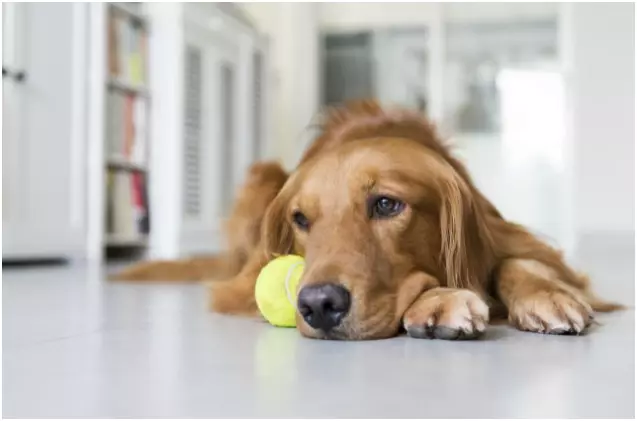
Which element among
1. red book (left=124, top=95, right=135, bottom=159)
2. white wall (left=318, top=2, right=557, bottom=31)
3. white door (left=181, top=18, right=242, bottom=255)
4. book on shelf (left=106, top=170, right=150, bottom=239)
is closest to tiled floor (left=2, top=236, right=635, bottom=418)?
book on shelf (left=106, top=170, right=150, bottom=239)

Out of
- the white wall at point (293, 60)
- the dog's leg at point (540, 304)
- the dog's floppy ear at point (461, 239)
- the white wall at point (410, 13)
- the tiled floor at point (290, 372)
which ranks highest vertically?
the white wall at point (410, 13)

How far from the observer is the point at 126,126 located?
416cm

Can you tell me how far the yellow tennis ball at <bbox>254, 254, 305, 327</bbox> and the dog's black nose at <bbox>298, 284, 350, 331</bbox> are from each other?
20 centimetres

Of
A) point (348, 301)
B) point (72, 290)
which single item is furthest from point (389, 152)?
point (72, 290)

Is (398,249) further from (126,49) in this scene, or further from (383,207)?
(126,49)

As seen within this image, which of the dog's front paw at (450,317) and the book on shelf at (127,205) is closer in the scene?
the dog's front paw at (450,317)

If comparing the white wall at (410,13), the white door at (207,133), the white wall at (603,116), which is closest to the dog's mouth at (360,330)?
the white door at (207,133)

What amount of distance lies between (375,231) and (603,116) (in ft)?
17.1

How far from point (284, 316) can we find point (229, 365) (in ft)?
1.32

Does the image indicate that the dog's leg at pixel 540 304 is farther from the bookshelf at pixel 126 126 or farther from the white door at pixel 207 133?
the white door at pixel 207 133

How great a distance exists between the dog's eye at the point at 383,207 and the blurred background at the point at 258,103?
42 centimetres

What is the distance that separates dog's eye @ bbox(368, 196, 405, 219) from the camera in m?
1.32

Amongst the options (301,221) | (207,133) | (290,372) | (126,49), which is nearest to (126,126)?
(126,49)

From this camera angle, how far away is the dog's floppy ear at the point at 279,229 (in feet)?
5.15
